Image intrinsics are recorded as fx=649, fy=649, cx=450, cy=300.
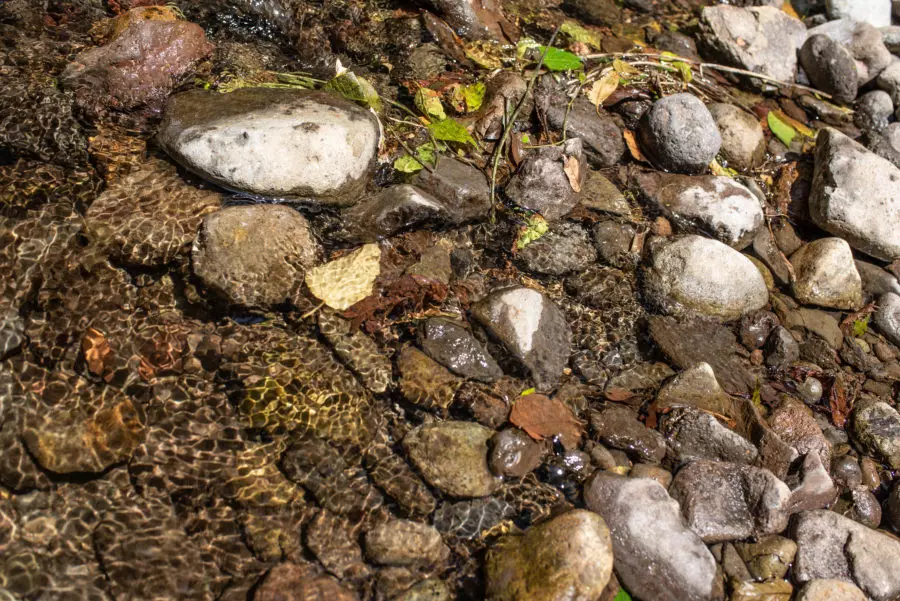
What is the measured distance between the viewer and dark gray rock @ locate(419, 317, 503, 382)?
13.8 ft

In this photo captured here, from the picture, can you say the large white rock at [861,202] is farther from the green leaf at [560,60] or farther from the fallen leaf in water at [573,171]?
the green leaf at [560,60]

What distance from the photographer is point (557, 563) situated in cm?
340

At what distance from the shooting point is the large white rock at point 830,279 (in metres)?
5.22

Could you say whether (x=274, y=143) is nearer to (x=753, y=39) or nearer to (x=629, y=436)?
(x=629, y=436)

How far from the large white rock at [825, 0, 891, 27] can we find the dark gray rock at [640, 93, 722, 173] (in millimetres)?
3369

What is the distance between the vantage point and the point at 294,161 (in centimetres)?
435

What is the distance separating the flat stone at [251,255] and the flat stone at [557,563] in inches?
83.5

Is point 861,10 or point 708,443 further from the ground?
point 861,10

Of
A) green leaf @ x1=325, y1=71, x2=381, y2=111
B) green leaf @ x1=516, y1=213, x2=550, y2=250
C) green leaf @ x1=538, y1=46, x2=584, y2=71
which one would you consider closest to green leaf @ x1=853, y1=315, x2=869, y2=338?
green leaf @ x1=516, y1=213, x2=550, y2=250

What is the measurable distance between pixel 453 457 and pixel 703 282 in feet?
7.79

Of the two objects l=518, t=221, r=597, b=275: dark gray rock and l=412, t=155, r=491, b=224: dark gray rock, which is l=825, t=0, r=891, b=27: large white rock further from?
l=412, t=155, r=491, b=224: dark gray rock

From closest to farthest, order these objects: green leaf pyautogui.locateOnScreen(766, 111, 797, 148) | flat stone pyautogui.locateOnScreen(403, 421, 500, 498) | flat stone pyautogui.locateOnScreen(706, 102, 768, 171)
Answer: flat stone pyautogui.locateOnScreen(403, 421, 500, 498), flat stone pyautogui.locateOnScreen(706, 102, 768, 171), green leaf pyautogui.locateOnScreen(766, 111, 797, 148)

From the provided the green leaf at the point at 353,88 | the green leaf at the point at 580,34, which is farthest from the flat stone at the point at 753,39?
the green leaf at the point at 353,88

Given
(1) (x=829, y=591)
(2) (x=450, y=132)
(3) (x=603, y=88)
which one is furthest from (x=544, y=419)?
(3) (x=603, y=88)
